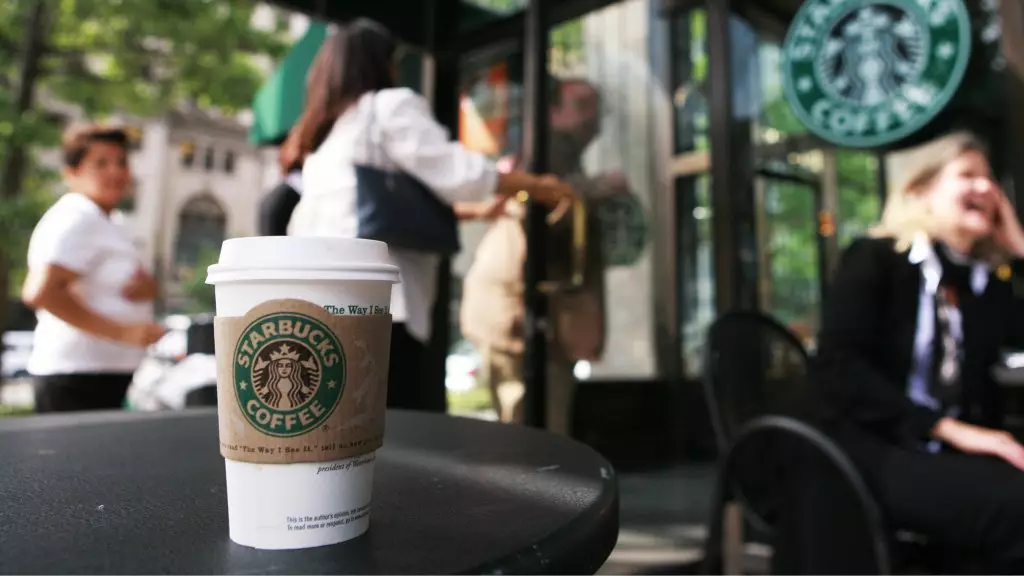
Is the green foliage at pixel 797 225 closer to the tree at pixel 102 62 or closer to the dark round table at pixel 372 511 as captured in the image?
the dark round table at pixel 372 511

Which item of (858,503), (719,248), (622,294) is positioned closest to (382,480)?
(858,503)

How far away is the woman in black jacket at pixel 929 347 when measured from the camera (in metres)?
1.54

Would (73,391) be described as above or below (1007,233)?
below

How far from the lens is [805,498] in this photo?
163 cm

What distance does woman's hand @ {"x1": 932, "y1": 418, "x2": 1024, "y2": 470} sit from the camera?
150 centimetres

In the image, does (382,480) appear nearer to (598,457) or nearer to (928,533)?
(598,457)

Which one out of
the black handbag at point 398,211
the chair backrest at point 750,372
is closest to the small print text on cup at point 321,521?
the black handbag at point 398,211

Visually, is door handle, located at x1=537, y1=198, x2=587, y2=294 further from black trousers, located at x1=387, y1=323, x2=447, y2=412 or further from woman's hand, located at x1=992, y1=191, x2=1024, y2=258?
woman's hand, located at x1=992, y1=191, x2=1024, y2=258

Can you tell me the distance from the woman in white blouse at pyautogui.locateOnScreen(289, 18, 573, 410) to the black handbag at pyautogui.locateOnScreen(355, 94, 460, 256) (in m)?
0.03

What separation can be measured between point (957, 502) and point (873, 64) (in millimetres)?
1653

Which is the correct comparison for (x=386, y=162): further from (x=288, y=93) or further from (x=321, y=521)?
(x=288, y=93)

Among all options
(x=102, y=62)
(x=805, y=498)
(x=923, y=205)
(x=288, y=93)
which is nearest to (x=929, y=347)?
(x=923, y=205)

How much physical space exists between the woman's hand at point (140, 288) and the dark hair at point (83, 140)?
44 cm

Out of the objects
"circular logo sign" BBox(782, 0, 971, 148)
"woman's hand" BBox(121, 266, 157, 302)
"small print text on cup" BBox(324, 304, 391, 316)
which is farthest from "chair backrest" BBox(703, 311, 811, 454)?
"woman's hand" BBox(121, 266, 157, 302)
